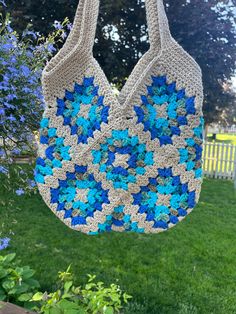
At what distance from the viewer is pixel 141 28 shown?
5.78 meters

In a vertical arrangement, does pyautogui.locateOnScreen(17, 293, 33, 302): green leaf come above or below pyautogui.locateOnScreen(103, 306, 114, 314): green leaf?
below

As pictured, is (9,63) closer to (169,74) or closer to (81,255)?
(169,74)

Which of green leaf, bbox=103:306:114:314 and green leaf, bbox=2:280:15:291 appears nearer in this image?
green leaf, bbox=103:306:114:314

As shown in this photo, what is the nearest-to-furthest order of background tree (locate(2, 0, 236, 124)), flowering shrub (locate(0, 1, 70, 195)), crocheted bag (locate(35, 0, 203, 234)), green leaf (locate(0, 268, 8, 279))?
crocheted bag (locate(35, 0, 203, 234)), flowering shrub (locate(0, 1, 70, 195)), green leaf (locate(0, 268, 8, 279)), background tree (locate(2, 0, 236, 124))

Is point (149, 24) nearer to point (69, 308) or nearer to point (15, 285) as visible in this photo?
point (69, 308)

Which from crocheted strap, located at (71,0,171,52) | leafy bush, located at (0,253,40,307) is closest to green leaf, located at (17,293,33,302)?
Answer: leafy bush, located at (0,253,40,307)

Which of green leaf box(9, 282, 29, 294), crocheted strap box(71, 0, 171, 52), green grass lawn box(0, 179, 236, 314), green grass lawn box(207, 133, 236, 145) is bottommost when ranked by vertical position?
green grass lawn box(207, 133, 236, 145)

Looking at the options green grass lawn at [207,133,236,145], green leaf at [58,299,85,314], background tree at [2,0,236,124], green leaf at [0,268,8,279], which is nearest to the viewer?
green leaf at [58,299,85,314]

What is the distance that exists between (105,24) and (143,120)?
489cm

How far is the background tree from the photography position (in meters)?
5.23

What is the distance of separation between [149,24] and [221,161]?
797cm

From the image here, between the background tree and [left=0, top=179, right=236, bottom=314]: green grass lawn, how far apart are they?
2.43 meters

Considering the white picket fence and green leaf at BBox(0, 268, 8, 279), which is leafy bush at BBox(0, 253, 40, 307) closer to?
green leaf at BBox(0, 268, 8, 279)

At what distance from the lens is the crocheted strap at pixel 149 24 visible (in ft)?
3.34
